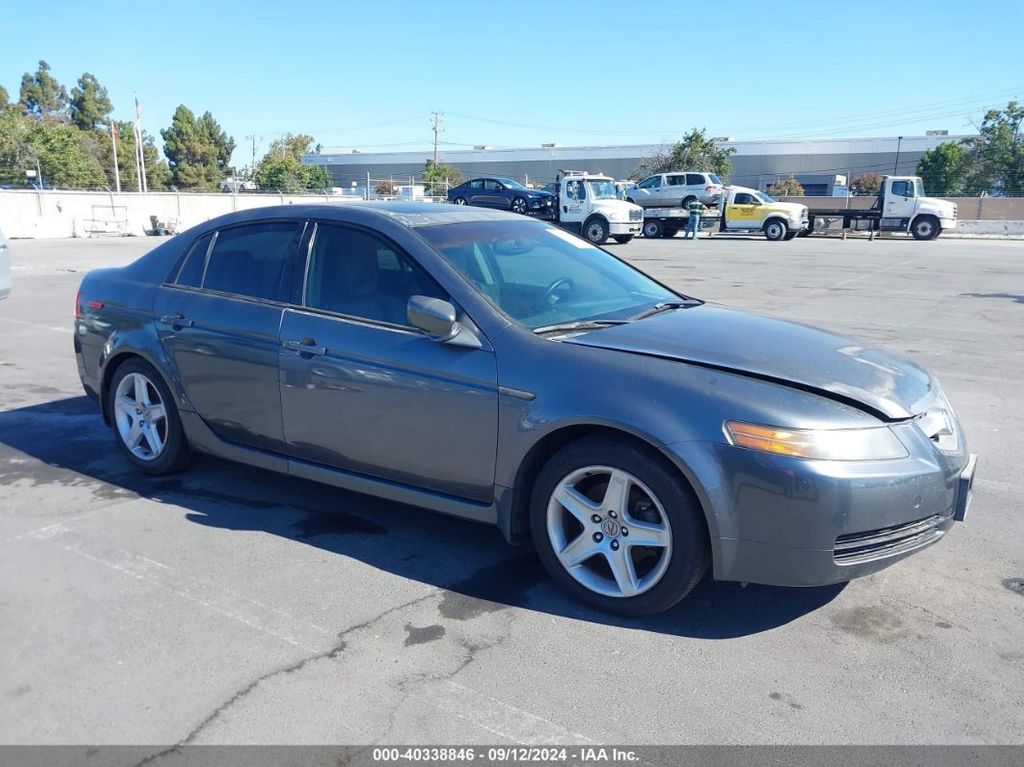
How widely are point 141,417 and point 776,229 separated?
3130cm

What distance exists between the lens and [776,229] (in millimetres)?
33000

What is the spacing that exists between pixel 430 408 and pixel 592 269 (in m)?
1.40

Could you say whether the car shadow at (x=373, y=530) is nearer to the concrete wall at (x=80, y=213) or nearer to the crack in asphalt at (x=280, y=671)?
the crack in asphalt at (x=280, y=671)

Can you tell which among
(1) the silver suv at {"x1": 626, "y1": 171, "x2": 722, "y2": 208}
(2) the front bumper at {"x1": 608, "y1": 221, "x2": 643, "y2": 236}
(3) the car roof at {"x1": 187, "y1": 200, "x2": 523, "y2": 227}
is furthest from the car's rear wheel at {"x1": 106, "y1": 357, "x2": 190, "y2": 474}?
(1) the silver suv at {"x1": 626, "y1": 171, "x2": 722, "y2": 208}

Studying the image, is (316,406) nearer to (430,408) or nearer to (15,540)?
(430,408)

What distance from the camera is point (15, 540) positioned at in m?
4.20

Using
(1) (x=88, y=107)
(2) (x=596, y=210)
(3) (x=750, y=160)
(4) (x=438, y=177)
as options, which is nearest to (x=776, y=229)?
(2) (x=596, y=210)

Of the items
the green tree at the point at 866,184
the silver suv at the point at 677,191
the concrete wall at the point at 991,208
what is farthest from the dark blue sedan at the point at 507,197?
the green tree at the point at 866,184

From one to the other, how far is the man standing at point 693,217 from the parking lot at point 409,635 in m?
29.4

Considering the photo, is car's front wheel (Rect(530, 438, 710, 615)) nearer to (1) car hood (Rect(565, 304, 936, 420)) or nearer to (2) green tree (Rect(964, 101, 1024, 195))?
(1) car hood (Rect(565, 304, 936, 420))

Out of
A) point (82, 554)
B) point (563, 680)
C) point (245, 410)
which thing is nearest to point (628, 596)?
point (563, 680)

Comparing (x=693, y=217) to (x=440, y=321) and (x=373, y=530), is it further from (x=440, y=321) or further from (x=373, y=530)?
(x=440, y=321)

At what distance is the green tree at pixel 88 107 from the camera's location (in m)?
92.9

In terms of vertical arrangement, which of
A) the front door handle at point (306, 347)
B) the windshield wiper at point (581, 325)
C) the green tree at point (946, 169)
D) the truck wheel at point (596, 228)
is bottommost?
the truck wheel at point (596, 228)
